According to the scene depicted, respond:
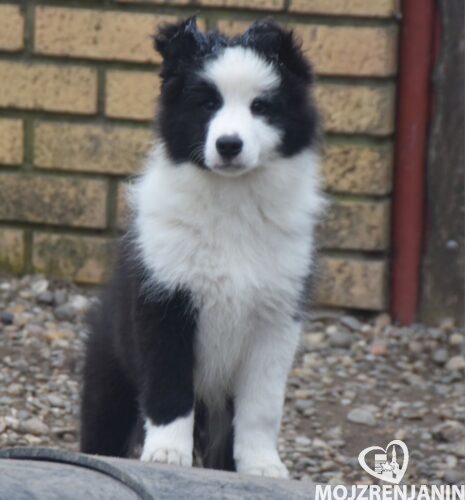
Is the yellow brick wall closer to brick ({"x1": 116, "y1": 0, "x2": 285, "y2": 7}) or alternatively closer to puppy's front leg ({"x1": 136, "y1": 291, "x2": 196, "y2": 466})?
brick ({"x1": 116, "y1": 0, "x2": 285, "y2": 7})

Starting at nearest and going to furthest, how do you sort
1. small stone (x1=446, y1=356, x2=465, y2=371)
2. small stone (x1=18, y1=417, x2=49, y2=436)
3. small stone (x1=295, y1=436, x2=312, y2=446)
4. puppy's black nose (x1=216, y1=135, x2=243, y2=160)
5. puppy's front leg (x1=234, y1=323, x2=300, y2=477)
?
puppy's black nose (x1=216, y1=135, x2=243, y2=160), puppy's front leg (x1=234, y1=323, x2=300, y2=477), small stone (x1=18, y1=417, x2=49, y2=436), small stone (x1=295, y1=436, x2=312, y2=446), small stone (x1=446, y1=356, x2=465, y2=371)

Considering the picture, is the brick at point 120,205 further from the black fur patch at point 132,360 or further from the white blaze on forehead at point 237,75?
the white blaze on forehead at point 237,75

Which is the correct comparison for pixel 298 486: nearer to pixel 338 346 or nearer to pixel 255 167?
pixel 255 167

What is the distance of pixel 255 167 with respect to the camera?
3.86m

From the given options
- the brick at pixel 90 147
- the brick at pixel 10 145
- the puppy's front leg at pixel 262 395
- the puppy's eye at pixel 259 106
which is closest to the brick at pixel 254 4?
the brick at pixel 90 147

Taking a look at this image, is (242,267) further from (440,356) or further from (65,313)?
(65,313)

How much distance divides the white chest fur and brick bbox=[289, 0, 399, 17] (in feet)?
5.98

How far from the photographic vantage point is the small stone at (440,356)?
18.4 ft

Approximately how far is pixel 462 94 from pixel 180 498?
3.06m

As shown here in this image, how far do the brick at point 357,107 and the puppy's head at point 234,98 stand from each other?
173 centimetres

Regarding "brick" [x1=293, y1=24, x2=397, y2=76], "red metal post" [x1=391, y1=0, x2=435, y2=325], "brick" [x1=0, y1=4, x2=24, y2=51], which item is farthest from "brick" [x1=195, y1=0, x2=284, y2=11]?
"brick" [x1=0, y1=4, x2=24, y2=51]

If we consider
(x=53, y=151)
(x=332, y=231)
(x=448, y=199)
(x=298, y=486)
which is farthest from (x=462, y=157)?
(x=298, y=486)

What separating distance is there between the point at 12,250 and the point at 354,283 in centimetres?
143

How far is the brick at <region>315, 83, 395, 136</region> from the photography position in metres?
5.70
